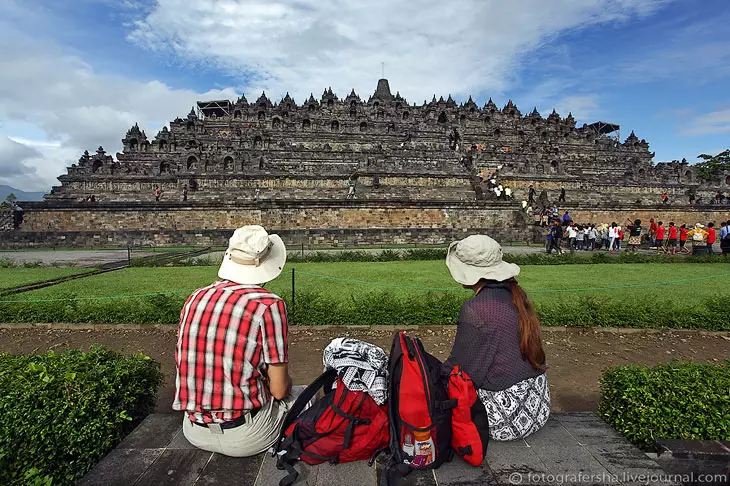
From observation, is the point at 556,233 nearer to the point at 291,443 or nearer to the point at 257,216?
the point at 257,216

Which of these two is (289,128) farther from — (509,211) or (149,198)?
(509,211)

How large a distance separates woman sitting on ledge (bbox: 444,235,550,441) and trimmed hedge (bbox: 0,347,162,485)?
2.72 meters

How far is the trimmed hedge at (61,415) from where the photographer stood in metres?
2.73

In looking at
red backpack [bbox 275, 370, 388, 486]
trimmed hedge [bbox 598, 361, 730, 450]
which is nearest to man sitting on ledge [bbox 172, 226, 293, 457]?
red backpack [bbox 275, 370, 388, 486]

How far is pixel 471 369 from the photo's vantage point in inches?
116

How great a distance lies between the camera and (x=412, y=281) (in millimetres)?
11094

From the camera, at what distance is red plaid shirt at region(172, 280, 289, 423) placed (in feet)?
8.23

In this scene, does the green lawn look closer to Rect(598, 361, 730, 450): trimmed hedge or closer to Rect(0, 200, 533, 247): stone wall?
Rect(0, 200, 533, 247): stone wall

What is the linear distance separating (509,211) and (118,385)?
80.7 ft

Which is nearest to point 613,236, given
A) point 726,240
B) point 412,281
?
point 726,240

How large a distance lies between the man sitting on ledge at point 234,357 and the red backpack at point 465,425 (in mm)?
1190

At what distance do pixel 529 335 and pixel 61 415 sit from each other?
3.53 m

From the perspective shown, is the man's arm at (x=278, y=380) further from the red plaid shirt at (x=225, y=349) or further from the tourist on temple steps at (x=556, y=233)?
the tourist on temple steps at (x=556, y=233)

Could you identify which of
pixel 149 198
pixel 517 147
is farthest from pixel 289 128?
pixel 517 147
